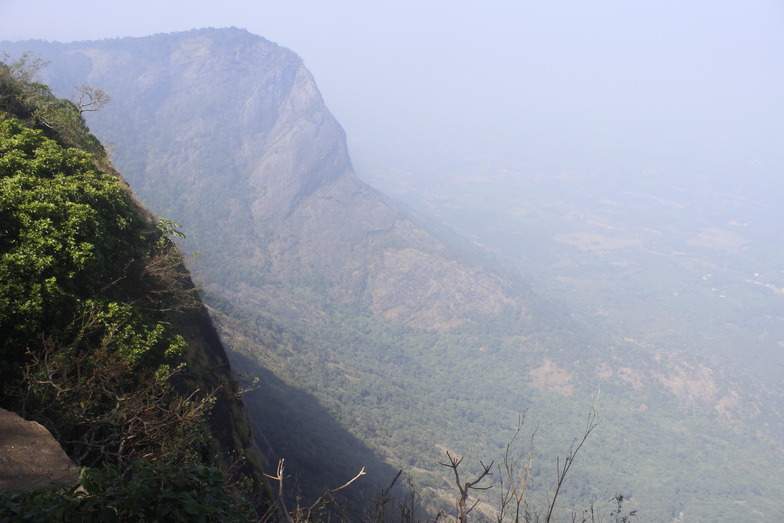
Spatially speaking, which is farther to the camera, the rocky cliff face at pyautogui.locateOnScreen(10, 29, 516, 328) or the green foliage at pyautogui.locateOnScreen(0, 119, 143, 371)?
the rocky cliff face at pyautogui.locateOnScreen(10, 29, 516, 328)

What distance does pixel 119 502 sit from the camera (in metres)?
4.81

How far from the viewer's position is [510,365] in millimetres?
121562

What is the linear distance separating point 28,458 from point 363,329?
373 ft

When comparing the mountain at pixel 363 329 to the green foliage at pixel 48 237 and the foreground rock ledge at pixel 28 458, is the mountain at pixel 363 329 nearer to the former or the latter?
the green foliage at pixel 48 237

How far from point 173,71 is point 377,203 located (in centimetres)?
10177

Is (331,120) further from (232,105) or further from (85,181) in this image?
(85,181)

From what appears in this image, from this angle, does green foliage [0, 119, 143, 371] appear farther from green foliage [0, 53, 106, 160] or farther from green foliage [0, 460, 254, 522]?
green foliage [0, 460, 254, 522]

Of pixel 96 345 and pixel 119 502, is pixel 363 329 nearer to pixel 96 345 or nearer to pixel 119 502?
pixel 96 345

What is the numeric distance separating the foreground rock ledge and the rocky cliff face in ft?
346

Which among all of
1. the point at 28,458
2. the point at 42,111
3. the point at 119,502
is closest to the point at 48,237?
the point at 28,458

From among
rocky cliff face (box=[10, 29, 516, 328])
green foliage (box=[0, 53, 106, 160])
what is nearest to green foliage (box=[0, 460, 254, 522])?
green foliage (box=[0, 53, 106, 160])

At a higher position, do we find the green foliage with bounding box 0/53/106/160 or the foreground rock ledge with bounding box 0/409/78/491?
the green foliage with bounding box 0/53/106/160

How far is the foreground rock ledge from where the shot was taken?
7.72 meters

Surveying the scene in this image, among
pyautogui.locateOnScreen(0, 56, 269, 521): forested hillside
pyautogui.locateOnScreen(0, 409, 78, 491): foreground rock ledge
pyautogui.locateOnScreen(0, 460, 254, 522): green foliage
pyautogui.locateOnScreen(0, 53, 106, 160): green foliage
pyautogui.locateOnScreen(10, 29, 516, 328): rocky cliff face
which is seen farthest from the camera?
pyautogui.locateOnScreen(10, 29, 516, 328): rocky cliff face
